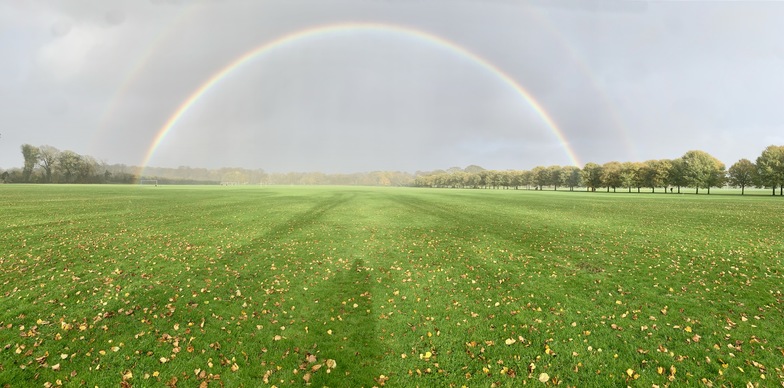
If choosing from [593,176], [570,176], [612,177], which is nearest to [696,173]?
[612,177]

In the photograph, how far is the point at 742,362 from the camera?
8242 millimetres

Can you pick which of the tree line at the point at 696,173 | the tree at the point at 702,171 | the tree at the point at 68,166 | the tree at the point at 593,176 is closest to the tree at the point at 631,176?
the tree line at the point at 696,173

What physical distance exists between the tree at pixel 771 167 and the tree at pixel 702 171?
41.4 feet

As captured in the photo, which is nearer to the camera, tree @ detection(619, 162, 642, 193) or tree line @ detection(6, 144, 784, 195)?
tree line @ detection(6, 144, 784, 195)

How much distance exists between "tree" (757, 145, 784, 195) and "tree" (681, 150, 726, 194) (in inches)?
497

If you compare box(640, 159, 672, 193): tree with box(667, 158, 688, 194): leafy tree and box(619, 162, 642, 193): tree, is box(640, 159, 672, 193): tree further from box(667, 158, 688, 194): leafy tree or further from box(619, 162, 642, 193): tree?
box(619, 162, 642, 193): tree

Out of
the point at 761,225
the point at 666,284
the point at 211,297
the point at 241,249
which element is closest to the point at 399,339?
the point at 211,297

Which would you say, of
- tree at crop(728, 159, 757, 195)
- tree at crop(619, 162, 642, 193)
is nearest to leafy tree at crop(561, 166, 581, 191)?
tree at crop(619, 162, 642, 193)

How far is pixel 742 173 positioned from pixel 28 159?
11407 inches

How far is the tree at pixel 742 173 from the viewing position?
99350 millimetres

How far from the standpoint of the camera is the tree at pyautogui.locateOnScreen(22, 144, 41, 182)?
484 feet

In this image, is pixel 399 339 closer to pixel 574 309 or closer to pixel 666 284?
pixel 574 309

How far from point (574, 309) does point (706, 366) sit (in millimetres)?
3767

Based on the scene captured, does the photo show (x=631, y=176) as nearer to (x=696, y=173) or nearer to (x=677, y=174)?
(x=677, y=174)
